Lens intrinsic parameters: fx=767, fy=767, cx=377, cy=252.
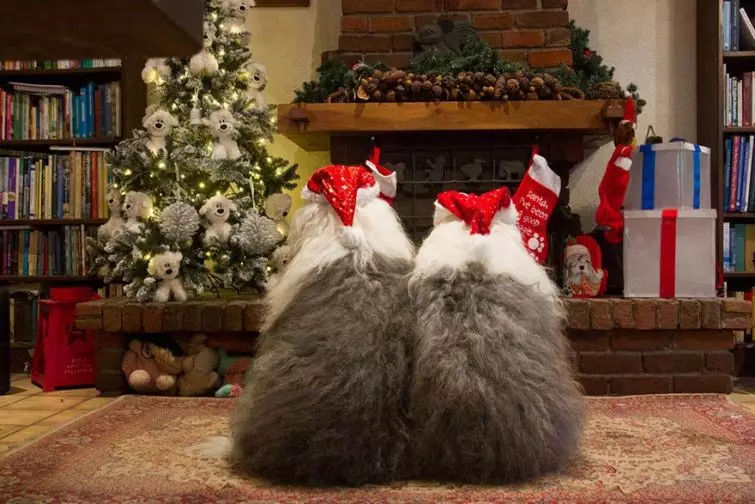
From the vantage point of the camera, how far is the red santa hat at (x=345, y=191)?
1728 millimetres

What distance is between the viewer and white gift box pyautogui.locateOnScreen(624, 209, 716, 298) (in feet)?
9.01

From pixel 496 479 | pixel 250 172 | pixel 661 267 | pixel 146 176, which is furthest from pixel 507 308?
pixel 146 176

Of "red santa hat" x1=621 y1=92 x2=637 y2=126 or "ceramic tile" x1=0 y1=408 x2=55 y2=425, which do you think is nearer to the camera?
"ceramic tile" x1=0 y1=408 x2=55 y2=425

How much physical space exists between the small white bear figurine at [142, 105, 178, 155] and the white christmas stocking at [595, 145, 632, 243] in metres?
1.62

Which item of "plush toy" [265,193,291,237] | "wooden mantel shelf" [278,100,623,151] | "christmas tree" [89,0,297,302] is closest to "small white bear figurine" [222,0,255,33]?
"christmas tree" [89,0,297,302]

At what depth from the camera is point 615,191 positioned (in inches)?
111

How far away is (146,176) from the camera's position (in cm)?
289

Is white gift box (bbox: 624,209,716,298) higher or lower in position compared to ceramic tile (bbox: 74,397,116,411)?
higher

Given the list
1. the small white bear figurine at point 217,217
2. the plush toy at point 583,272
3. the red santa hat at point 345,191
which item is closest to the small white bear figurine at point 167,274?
the small white bear figurine at point 217,217

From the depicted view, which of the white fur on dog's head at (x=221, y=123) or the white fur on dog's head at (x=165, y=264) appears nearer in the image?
the white fur on dog's head at (x=165, y=264)

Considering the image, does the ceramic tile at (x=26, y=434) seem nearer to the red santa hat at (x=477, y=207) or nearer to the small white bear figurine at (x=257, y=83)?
the red santa hat at (x=477, y=207)

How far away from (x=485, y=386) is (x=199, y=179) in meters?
Result: 1.72

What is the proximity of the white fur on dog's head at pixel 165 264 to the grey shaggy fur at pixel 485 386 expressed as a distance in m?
1.27

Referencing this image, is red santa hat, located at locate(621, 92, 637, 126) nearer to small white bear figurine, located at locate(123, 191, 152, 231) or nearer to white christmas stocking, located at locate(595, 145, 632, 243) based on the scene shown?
white christmas stocking, located at locate(595, 145, 632, 243)
